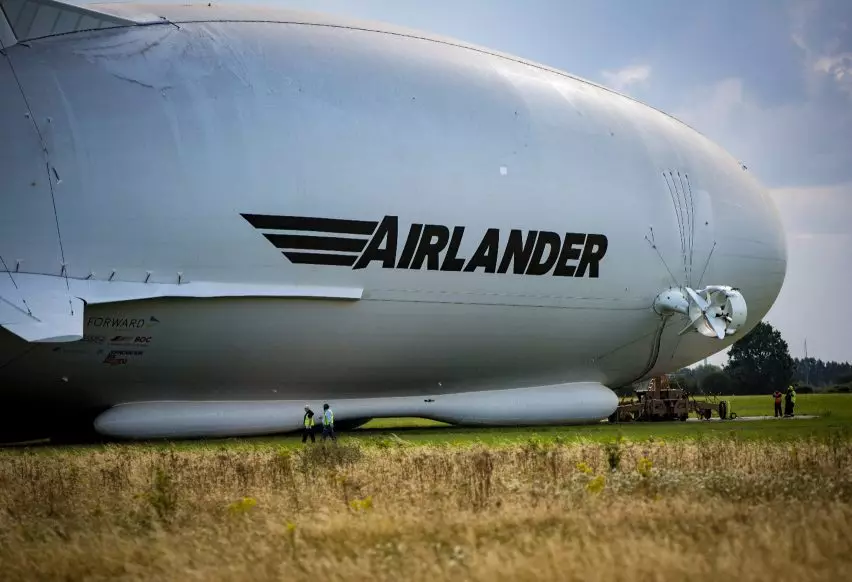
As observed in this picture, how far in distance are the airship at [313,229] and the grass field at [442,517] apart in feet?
18.7

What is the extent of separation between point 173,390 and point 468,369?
313 inches

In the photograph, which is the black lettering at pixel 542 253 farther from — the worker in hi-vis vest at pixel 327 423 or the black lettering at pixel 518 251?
the worker in hi-vis vest at pixel 327 423

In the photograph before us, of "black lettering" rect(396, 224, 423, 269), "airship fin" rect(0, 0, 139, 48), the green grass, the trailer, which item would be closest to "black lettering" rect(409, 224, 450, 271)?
"black lettering" rect(396, 224, 423, 269)

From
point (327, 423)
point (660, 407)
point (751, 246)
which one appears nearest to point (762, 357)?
point (660, 407)

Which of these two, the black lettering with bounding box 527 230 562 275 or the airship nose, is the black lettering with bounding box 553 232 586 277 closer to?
the black lettering with bounding box 527 230 562 275

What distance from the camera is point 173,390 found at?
25.3m

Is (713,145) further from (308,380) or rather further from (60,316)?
(60,316)

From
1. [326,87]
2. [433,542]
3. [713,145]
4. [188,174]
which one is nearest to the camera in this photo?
[433,542]

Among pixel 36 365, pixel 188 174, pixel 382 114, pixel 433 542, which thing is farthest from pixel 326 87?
pixel 433 542

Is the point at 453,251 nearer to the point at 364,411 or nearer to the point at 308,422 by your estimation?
the point at 364,411

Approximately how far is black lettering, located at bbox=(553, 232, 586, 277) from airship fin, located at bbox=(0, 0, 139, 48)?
12.4 metres

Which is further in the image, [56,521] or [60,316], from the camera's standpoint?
[60,316]

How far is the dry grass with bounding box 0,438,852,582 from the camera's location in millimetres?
8203

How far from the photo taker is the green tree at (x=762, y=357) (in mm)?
116000
